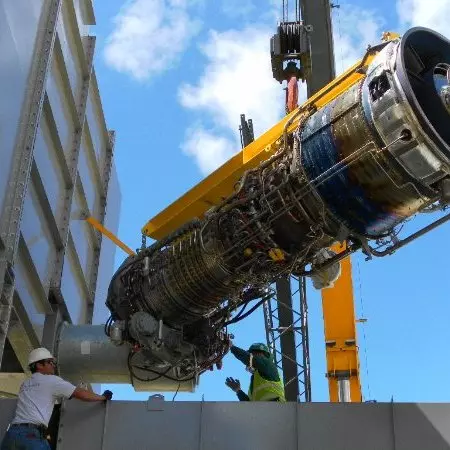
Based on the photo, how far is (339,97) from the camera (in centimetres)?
698

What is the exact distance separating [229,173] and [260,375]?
7.67 feet

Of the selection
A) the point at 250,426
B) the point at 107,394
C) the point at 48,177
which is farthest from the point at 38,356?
the point at 48,177

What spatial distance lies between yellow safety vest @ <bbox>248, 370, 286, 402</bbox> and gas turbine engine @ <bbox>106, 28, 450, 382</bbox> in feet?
2.07

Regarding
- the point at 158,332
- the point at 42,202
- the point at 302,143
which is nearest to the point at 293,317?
the point at 42,202

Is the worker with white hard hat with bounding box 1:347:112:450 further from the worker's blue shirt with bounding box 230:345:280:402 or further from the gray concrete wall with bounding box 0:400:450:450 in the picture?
the worker's blue shirt with bounding box 230:345:280:402

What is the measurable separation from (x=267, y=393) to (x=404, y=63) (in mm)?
4033

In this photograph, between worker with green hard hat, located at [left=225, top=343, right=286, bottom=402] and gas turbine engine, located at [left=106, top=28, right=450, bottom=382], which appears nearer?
gas turbine engine, located at [left=106, top=28, right=450, bottom=382]

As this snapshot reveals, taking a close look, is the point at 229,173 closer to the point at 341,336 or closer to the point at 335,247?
the point at 335,247

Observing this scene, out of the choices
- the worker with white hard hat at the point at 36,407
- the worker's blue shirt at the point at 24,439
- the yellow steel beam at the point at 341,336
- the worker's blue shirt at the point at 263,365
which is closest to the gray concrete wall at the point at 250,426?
the worker with white hard hat at the point at 36,407

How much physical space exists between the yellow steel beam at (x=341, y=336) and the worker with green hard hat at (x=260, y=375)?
8.15 feet

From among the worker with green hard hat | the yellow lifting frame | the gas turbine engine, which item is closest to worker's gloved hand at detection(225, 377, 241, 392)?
the worker with green hard hat

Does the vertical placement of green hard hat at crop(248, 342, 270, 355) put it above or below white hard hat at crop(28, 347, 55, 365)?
above

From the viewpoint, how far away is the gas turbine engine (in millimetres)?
6379

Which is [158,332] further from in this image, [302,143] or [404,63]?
[404,63]
